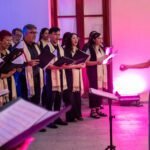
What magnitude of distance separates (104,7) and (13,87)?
3473 millimetres

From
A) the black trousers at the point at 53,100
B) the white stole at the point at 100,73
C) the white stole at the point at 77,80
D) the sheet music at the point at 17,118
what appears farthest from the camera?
the white stole at the point at 100,73

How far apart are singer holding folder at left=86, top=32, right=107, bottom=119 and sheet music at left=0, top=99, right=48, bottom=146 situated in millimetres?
4374

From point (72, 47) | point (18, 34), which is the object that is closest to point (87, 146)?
point (72, 47)

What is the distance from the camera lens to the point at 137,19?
7.49m

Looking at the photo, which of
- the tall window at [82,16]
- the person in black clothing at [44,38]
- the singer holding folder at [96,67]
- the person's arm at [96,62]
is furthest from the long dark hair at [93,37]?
the tall window at [82,16]

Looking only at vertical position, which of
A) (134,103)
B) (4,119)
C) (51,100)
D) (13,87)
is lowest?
(134,103)

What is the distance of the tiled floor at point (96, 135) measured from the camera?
15.2ft

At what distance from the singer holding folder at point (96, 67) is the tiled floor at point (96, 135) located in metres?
0.31

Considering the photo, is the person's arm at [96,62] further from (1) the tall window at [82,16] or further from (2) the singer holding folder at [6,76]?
(1) the tall window at [82,16]

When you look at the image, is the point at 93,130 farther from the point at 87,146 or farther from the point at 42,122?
the point at 42,122

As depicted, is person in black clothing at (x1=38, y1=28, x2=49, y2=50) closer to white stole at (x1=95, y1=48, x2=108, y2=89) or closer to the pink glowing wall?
white stole at (x1=95, y1=48, x2=108, y2=89)

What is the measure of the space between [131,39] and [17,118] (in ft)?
20.5

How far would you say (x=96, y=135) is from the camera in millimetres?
5160

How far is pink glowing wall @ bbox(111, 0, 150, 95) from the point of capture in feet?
24.5
